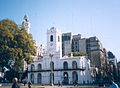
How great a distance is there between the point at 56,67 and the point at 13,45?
24.5 metres

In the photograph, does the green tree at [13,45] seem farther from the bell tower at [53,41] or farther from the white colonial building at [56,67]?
the bell tower at [53,41]

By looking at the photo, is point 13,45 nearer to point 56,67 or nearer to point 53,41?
point 53,41

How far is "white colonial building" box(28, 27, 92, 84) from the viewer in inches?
2746

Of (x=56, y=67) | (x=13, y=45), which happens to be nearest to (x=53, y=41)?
(x=56, y=67)

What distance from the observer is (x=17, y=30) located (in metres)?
52.3

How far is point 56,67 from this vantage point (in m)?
72.4

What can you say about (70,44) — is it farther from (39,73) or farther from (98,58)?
(39,73)

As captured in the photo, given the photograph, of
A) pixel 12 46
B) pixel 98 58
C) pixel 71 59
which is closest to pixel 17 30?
pixel 12 46

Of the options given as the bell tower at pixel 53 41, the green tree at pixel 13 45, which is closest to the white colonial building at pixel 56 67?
the bell tower at pixel 53 41

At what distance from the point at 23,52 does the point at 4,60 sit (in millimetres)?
4590

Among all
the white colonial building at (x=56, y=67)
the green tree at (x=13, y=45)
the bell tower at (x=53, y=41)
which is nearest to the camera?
the green tree at (x=13, y=45)

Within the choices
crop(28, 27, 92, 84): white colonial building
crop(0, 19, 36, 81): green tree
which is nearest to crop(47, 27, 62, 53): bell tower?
crop(28, 27, 92, 84): white colonial building

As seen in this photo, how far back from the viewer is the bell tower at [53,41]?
7331 centimetres

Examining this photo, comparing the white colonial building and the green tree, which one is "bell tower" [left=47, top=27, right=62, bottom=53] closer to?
the white colonial building
